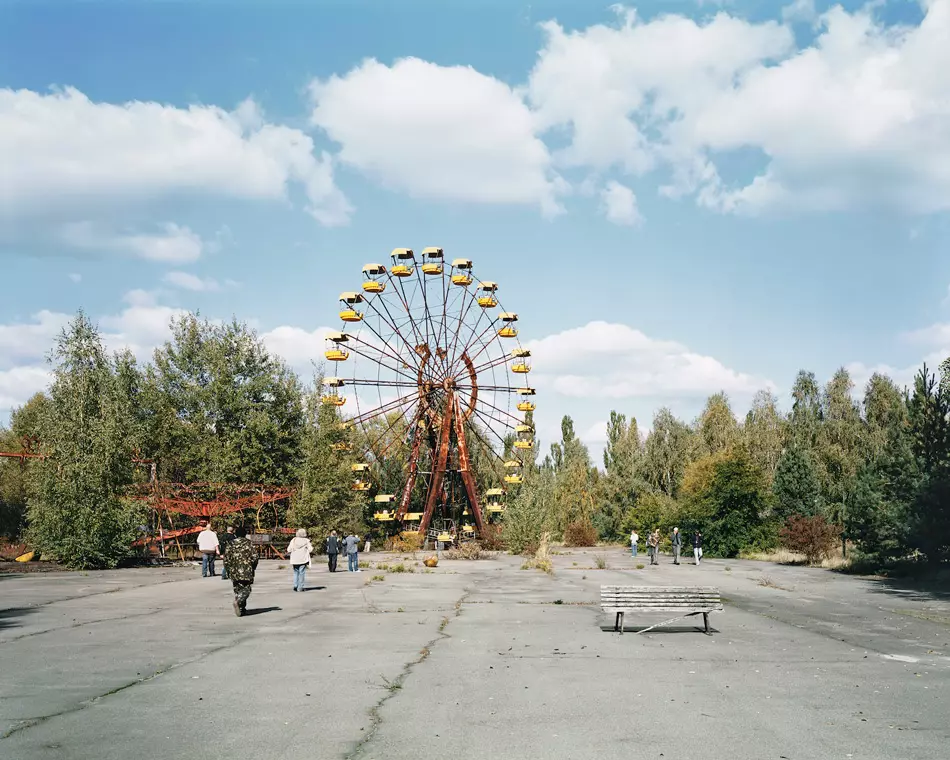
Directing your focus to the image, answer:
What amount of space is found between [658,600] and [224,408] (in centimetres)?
4165

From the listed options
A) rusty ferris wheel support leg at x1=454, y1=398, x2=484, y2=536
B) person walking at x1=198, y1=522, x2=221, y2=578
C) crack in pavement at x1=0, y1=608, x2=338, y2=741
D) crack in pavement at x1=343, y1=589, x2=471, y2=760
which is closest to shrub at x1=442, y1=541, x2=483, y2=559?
rusty ferris wheel support leg at x1=454, y1=398, x2=484, y2=536

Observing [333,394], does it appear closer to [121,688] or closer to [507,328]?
[507,328]

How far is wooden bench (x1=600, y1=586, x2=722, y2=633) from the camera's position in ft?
46.1

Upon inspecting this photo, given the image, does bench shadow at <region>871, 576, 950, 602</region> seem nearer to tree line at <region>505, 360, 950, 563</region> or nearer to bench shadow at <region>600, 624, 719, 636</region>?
tree line at <region>505, 360, 950, 563</region>

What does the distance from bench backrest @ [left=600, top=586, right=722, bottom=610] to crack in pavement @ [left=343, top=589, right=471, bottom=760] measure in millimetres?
2756

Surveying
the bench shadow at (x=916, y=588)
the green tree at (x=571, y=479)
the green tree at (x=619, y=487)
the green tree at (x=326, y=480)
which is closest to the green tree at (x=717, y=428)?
the green tree at (x=619, y=487)

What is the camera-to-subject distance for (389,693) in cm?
909

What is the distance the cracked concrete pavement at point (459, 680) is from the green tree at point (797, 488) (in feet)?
89.0

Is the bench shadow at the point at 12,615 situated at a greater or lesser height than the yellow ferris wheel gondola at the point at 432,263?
lesser

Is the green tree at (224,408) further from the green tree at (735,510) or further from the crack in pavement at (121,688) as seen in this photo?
the crack in pavement at (121,688)

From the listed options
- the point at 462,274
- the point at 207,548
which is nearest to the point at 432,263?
the point at 462,274

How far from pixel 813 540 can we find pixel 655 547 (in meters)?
6.69

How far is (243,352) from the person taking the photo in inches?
2108

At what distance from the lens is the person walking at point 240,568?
52.5ft
